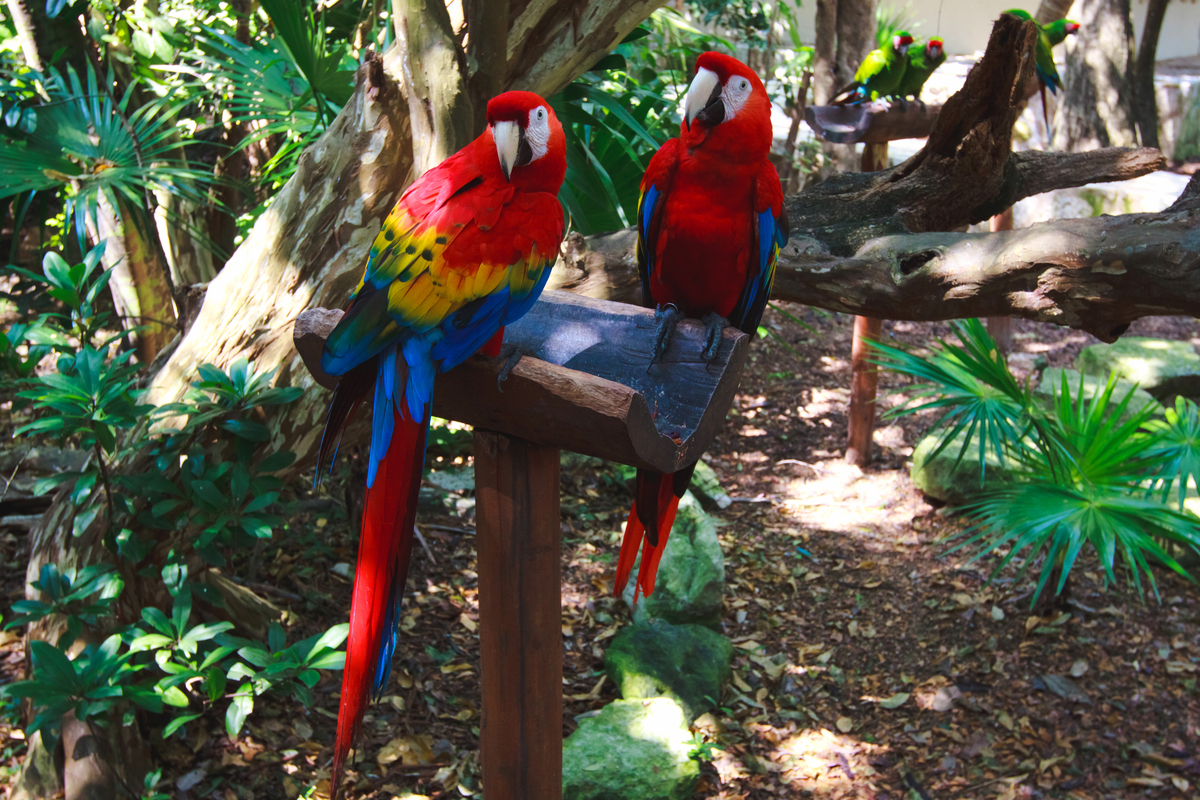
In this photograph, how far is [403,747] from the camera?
2.46 meters

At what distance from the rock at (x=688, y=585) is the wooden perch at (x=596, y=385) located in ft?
5.56

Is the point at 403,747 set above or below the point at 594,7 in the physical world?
below

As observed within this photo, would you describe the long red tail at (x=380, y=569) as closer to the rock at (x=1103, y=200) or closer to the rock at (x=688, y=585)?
the rock at (x=688, y=585)

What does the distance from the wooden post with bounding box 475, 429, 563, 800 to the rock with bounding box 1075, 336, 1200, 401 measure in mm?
4953

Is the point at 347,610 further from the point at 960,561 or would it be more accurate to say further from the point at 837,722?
the point at 960,561

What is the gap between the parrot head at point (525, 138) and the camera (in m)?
1.36

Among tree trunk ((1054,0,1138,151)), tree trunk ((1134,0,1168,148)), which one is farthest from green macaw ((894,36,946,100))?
tree trunk ((1134,0,1168,148))

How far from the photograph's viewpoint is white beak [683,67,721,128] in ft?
5.29

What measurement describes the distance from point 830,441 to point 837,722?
2.28m

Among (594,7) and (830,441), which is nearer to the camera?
(594,7)

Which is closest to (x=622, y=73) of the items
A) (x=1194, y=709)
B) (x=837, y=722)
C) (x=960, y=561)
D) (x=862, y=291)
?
(x=862, y=291)

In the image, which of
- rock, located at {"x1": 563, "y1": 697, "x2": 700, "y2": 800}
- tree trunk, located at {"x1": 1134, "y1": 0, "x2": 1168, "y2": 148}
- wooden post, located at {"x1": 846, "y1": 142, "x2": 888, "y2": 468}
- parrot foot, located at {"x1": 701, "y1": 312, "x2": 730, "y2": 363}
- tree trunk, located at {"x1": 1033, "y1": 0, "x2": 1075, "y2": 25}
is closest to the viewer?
parrot foot, located at {"x1": 701, "y1": 312, "x2": 730, "y2": 363}

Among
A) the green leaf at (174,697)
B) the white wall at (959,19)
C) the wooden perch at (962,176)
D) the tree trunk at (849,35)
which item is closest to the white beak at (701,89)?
the wooden perch at (962,176)

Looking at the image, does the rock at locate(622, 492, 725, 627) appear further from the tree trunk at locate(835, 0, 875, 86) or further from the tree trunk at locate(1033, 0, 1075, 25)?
the tree trunk at locate(1033, 0, 1075, 25)
